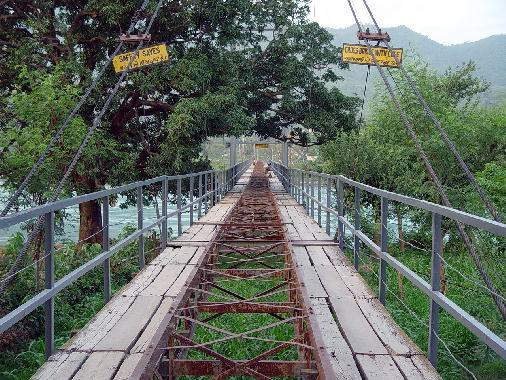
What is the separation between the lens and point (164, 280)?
7.16 metres

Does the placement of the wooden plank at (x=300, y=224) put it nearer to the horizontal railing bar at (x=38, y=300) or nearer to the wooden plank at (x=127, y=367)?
the horizontal railing bar at (x=38, y=300)

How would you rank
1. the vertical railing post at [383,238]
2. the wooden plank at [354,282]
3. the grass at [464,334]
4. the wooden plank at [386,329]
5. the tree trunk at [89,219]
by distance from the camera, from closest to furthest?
1. the wooden plank at [386,329]
2. the vertical railing post at [383,238]
3. the wooden plank at [354,282]
4. the grass at [464,334]
5. the tree trunk at [89,219]

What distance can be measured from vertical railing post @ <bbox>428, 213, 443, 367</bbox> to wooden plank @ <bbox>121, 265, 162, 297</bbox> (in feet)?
10.8

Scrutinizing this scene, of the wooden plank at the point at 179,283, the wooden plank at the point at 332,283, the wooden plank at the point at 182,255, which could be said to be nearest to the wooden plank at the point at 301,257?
the wooden plank at the point at 332,283

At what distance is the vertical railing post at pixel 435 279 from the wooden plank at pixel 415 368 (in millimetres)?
118

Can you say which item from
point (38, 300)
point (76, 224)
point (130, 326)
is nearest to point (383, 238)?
point (130, 326)

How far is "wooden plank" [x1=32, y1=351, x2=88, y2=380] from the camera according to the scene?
→ 4129 millimetres

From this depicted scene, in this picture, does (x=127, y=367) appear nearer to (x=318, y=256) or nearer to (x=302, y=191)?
(x=318, y=256)

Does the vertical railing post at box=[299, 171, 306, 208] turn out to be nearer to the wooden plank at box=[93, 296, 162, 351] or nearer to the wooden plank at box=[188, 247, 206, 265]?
the wooden plank at box=[188, 247, 206, 265]

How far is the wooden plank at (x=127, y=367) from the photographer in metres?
4.12

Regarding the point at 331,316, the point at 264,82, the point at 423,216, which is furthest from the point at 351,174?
the point at 331,316

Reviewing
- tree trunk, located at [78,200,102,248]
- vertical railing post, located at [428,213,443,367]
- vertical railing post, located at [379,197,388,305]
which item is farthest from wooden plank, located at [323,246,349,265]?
tree trunk, located at [78,200,102,248]

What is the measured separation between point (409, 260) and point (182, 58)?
34.2 ft

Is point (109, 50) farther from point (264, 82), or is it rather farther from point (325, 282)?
point (325, 282)
